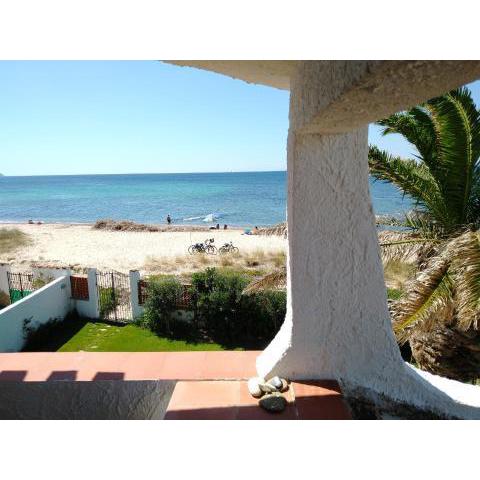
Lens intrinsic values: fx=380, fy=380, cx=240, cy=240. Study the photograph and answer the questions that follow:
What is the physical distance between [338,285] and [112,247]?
2373 cm

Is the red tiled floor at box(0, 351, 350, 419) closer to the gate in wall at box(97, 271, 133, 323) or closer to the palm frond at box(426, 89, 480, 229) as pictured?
the palm frond at box(426, 89, 480, 229)

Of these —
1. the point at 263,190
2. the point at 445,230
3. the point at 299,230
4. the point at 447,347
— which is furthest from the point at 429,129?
the point at 263,190

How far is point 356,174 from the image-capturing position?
237 cm

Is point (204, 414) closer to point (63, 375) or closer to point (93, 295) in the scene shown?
point (63, 375)

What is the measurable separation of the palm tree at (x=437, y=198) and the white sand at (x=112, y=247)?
48.1 feet

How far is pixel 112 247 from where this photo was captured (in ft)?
80.4

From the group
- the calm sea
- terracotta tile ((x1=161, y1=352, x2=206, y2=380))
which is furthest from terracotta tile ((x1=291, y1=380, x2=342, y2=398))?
the calm sea

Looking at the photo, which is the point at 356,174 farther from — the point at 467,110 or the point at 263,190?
the point at 263,190

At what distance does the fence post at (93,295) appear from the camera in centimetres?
1030

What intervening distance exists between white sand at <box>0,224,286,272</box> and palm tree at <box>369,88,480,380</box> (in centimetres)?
1466

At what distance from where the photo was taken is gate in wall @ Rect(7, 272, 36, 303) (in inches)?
431

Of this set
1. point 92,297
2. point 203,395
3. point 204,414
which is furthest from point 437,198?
point 92,297

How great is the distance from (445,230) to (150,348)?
674 cm
